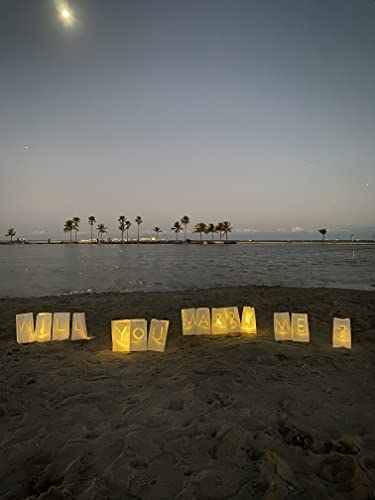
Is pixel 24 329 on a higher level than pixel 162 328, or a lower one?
lower

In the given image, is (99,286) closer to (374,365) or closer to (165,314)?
(165,314)

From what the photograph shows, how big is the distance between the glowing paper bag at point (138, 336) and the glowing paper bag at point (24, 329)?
7.23 feet

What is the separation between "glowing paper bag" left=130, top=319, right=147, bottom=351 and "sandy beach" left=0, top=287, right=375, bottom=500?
19 centimetres

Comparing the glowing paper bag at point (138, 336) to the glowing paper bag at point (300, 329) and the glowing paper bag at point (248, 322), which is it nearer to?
the glowing paper bag at point (248, 322)

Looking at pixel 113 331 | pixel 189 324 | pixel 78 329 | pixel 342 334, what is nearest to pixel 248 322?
pixel 189 324

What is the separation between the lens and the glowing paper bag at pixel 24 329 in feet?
19.0

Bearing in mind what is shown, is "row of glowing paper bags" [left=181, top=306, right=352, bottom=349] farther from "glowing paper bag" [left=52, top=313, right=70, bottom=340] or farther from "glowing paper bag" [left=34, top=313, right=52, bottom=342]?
"glowing paper bag" [left=34, top=313, right=52, bottom=342]

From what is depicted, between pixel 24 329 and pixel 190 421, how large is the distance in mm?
4348

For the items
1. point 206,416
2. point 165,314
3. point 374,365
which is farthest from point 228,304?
point 206,416

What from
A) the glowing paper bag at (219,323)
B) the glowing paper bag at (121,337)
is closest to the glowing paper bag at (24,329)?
the glowing paper bag at (121,337)

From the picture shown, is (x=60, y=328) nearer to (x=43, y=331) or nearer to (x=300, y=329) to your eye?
(x=43, y=331)

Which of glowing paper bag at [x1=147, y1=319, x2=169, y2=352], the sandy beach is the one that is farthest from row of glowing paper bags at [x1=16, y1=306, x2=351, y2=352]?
the sandy beach

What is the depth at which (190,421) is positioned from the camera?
9.98 ft

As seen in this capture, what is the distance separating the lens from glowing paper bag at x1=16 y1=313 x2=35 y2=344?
19.0ft
